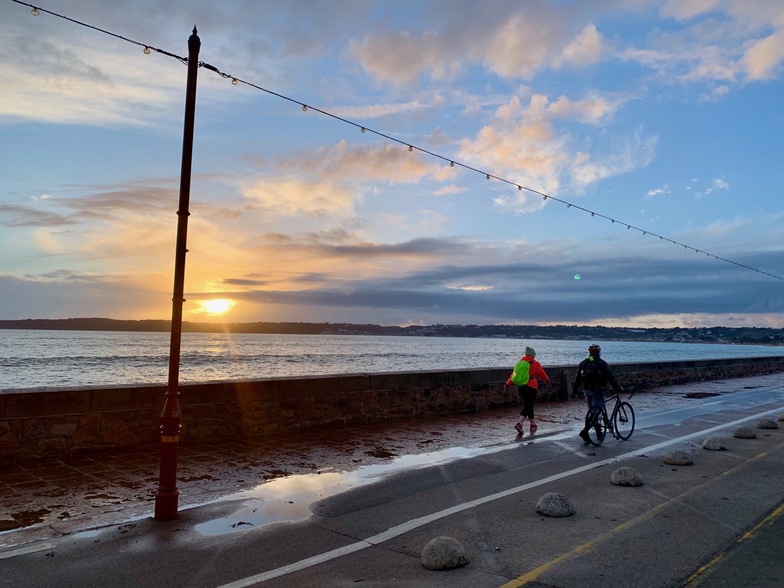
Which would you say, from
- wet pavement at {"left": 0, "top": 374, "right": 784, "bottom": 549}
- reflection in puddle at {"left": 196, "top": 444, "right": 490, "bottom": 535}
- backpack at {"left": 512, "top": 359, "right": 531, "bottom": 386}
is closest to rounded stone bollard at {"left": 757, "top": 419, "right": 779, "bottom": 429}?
wet pavement at {"left": 0, "top": 374, "right": 784, "bottom": 549}

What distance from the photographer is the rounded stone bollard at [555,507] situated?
611 centimetres

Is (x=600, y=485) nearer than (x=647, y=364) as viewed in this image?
Yes

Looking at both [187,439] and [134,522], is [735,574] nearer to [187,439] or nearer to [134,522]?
[134,522]

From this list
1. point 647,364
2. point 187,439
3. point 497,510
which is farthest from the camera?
point 647,364

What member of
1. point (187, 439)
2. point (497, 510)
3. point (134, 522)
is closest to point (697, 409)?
point (497, 510)

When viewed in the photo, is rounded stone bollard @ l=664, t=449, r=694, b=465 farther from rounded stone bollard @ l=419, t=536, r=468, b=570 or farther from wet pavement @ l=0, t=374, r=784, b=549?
rounded stone bollard @ l=419, t=536, r=468, b=570

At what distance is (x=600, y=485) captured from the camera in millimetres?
7598

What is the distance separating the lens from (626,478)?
751 centimetres

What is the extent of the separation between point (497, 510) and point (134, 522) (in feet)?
12.2

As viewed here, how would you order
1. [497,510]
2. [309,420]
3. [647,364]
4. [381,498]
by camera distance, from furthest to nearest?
[647,364], [309,420], [381,498], [497,510]

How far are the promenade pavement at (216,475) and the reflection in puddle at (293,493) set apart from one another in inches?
8.1

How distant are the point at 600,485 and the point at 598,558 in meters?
2.92

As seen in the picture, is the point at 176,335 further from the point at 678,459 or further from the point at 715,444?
the point at 715,444

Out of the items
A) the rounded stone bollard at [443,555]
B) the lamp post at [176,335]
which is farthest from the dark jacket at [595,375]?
the lamp post at [176,335]
